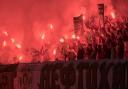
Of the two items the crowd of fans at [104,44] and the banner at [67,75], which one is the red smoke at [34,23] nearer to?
the crowd of fans at [104,44]

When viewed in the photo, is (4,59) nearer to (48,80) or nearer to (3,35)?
(3,35)

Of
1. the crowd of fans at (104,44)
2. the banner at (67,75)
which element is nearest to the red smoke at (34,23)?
the crowd of fans at (104,44)

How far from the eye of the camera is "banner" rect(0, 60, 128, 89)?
33.6ft

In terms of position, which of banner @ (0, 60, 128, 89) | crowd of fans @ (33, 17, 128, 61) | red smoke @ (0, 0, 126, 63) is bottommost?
banner @ (0, 60, 128, 89)

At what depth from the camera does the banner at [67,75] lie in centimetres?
1023

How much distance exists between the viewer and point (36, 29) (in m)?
26.5

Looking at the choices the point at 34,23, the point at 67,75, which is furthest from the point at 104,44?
the point at 34,23

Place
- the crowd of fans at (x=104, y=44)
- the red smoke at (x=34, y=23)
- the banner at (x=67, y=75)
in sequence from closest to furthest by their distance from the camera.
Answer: the banner at (x=67, y=75)
the crowd of fans at (x=104, y=44)
the red smoke at (x=34, y=23)

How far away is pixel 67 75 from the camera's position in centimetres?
1190

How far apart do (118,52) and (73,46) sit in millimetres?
4989

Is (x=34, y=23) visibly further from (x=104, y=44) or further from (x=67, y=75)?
(x=67, y=75)

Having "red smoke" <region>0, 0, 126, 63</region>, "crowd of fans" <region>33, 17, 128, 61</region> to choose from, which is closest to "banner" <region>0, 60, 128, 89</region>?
"crowd of fans" <region>33, 17, 128, 61</region>

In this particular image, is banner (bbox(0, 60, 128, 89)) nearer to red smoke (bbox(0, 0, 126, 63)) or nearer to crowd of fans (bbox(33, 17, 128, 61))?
crowd of fans (bbox(33, 17, 128, 61))

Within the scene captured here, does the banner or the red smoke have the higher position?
the red smoke
